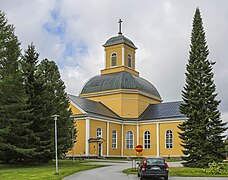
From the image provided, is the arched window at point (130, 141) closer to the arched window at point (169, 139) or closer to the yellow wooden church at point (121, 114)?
the yellow wooden church at point (121, 114)

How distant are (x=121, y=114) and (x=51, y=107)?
2586 cm

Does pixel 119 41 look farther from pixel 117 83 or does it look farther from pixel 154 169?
pixel 154 169

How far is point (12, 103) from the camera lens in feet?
106

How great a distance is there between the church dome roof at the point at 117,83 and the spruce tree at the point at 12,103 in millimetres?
28863

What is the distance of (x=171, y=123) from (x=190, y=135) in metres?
22.6

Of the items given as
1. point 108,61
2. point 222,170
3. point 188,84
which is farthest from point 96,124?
point 222,170

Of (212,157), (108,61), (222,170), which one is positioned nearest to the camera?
(222,170)

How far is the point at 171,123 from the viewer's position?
5550 cm

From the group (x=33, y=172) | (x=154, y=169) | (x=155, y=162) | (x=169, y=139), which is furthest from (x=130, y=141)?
(x=154, y=169)

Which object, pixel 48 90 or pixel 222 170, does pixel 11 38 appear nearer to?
pixel 48 90

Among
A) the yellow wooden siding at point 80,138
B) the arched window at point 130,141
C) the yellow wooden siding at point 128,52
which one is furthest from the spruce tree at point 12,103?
the yellow wooden siding at point 128,52

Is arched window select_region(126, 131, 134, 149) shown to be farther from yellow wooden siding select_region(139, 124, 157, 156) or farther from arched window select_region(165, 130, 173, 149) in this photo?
arched window select_region(165, 130, 173, 149)

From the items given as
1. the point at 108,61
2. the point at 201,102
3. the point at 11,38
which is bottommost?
the point at 201,102

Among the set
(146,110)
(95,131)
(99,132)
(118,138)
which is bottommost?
(118,138)
